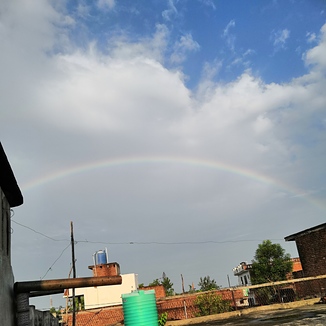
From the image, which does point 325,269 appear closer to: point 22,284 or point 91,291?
point 22,284

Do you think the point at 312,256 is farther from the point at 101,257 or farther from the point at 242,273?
the point at 242,273

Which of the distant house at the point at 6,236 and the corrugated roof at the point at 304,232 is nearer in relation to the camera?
the distant house at the point at 6,236

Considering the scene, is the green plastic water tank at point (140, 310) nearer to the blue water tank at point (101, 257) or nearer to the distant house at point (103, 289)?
the distant house at point (103, 289)

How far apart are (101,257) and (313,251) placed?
2187 cm

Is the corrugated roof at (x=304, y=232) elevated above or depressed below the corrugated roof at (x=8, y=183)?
below

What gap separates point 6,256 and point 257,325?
9.52 m

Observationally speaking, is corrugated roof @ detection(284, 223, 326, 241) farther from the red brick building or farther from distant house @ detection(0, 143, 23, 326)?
distant house @ detection(0, 143, 23, 326)

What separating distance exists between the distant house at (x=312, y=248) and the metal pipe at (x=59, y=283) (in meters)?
17.2

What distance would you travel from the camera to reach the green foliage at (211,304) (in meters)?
19.4

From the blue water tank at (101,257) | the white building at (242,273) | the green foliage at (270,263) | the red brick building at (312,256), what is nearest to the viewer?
the red brick building at (312,256)

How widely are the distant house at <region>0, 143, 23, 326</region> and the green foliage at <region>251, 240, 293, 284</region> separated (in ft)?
119

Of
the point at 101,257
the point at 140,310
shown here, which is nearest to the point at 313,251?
the point at 140,310

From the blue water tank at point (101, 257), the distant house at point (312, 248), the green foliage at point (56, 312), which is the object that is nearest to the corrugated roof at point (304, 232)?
the distant house at point (312, 248)

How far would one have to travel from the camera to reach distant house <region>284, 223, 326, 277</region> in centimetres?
2111
